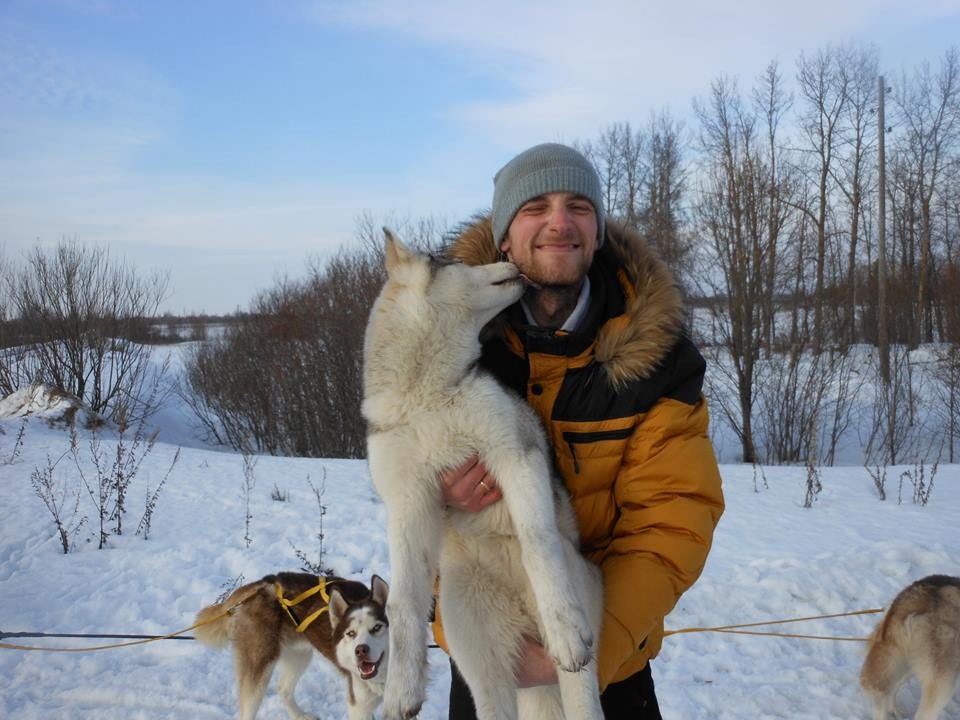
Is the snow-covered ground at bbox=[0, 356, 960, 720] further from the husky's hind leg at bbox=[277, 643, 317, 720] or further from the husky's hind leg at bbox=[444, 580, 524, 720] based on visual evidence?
the husky's hind leg at bbox=[444, 580, 524, 720]

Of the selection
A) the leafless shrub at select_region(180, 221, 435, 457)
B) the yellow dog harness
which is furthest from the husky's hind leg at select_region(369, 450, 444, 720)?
the leafless shrub at select_region(180, 221, 435, 457)

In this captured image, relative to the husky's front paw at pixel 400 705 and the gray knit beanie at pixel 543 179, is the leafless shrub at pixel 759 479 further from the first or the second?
the husky's front paw at pixel 400 705

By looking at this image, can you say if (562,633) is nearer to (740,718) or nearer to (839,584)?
(740,718)

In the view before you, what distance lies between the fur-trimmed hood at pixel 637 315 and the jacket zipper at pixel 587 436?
157 mm

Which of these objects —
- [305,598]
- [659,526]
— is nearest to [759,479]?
[305,598]

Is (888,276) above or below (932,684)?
above

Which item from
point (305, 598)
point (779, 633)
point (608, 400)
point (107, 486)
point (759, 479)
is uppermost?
point (608, 400)

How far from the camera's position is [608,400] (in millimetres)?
2078

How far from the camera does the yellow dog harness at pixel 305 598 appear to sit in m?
4.41

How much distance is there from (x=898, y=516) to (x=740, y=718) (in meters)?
4.37

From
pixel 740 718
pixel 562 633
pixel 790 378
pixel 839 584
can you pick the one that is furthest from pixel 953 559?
pixel 790 378

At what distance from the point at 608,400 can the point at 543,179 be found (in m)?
0.80

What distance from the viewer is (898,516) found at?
7465 millimetres

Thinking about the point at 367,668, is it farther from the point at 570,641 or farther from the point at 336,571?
the point at 336,571
